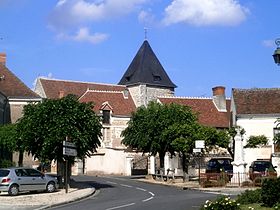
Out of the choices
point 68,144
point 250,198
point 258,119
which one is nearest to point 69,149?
point 68,144

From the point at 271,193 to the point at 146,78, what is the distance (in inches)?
2435

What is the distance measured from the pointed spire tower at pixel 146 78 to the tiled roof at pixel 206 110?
36.8ft

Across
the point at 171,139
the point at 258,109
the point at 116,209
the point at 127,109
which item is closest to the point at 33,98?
the point at 127,109

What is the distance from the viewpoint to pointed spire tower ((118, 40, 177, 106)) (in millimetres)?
76188

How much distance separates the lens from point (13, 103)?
55.7 meters

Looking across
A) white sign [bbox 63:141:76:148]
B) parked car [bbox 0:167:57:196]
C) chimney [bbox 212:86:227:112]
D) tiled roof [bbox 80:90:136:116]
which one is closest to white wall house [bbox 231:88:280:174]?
chimney [bbox 212:86:227:112]

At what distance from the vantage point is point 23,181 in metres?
27.8

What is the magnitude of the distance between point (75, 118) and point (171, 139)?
1263 cm

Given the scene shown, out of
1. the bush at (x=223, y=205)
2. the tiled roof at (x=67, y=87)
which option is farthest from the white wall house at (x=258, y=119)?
the bush at (x=223, y=205)

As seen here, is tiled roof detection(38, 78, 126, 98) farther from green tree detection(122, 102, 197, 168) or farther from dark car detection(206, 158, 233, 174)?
dark car detection(206, 158, 233, 174)

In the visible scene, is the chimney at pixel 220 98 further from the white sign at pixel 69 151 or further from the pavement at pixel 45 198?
the white sign at pixel 69 151

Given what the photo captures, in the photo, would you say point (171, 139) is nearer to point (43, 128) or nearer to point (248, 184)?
point (248, 184)

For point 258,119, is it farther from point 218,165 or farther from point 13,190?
point 13,190

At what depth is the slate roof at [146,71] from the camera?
77375 mm
